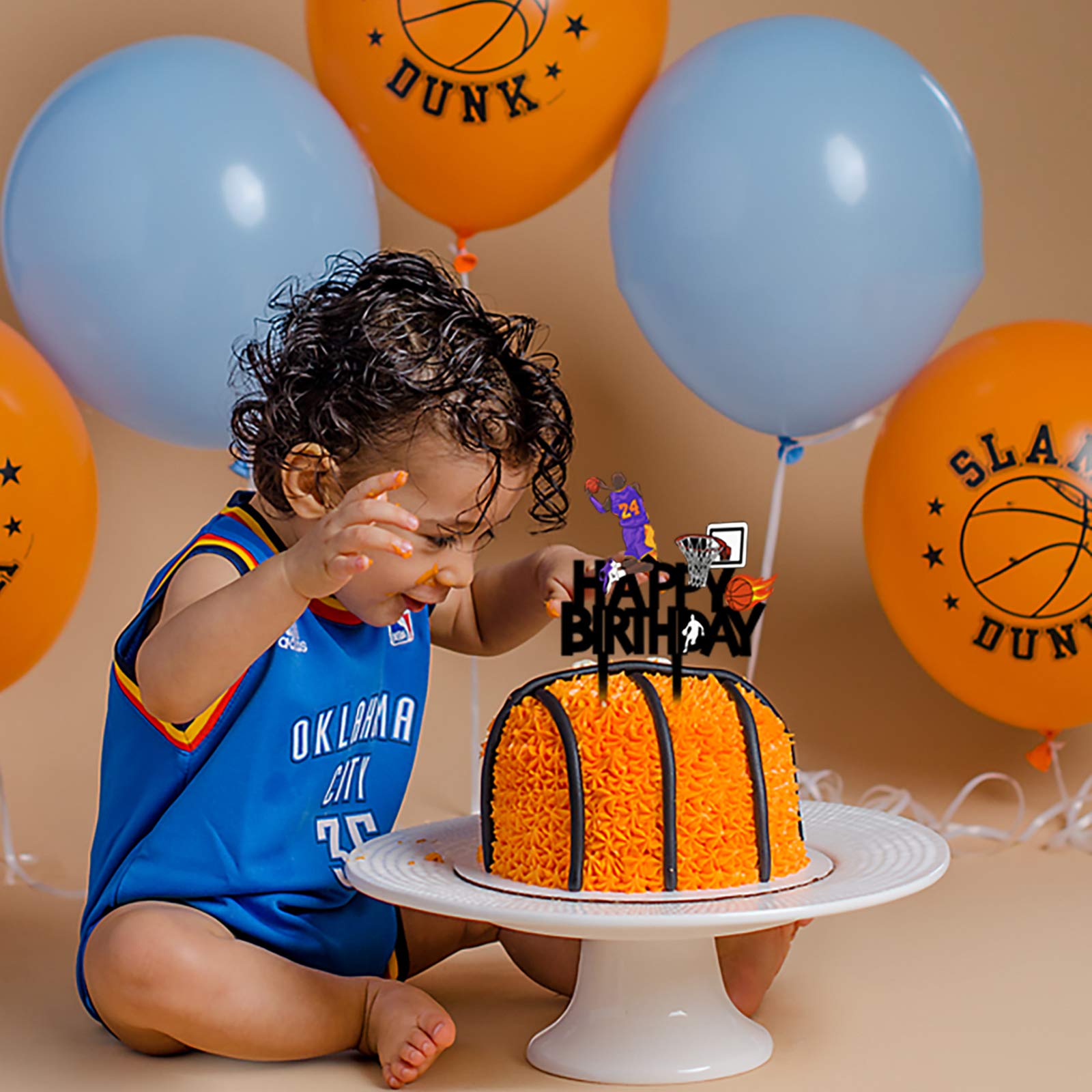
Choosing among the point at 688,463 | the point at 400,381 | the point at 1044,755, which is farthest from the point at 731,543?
the point at 688,463

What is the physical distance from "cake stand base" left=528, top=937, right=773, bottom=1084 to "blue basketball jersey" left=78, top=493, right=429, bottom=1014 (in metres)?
0.30

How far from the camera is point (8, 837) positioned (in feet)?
7.81

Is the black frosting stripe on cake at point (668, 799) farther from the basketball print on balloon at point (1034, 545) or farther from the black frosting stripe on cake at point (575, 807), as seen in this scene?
the basketball print on balloon at point (1034, 545)

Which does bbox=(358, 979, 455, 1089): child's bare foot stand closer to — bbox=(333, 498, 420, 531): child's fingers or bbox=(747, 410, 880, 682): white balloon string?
bbox=(333, 498, 420, 531): child's fingers

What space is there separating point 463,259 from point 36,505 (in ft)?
2.59

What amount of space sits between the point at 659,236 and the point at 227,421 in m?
0.69

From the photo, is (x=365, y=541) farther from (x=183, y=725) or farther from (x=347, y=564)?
(x=183, y=725)

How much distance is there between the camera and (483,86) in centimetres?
223

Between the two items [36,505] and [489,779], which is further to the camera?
[36,505]

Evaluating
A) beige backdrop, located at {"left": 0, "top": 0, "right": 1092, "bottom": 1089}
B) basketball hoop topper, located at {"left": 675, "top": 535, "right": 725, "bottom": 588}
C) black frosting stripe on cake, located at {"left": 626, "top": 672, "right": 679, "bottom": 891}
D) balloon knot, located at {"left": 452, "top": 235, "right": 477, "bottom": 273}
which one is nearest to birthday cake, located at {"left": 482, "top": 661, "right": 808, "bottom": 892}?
black frosting stripe on cake, located at {"left": 626, "top": 672, "right": 679, "bottom": 891}

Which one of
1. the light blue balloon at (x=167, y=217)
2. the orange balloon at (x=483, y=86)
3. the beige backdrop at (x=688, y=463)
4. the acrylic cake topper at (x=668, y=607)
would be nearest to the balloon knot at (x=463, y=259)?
the orange balloon at (x=483, y=86)

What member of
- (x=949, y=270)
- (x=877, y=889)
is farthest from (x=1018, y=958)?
(x=949, y=270)

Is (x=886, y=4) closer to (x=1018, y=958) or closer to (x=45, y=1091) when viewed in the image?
(x=1018, y=958)

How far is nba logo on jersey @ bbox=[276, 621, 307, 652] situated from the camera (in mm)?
1562
